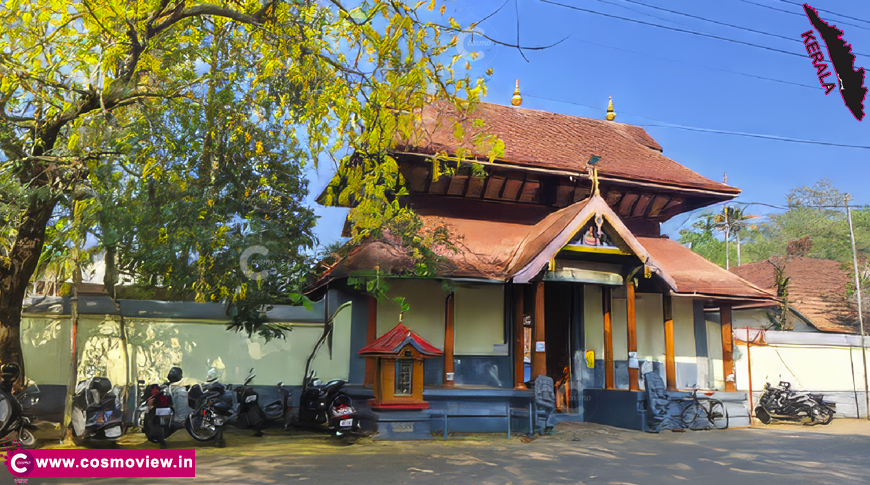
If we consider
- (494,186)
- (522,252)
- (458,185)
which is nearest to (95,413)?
(522,252)

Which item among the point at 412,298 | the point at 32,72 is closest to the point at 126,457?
the point at 32,72

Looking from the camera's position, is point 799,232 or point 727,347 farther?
point 799,232

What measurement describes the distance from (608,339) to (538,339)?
7.29ft

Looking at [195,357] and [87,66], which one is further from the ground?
[87,66]

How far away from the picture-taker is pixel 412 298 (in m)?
12.3

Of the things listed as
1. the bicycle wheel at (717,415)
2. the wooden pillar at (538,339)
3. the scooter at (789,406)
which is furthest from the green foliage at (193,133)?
the scooter at (789,406)

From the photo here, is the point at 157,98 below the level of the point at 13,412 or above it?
above

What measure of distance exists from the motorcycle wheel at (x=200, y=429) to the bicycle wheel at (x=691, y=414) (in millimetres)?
8951

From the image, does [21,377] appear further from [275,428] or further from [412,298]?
[412,298]

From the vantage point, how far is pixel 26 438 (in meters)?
8.58

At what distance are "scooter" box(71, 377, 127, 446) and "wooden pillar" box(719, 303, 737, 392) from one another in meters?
12.0

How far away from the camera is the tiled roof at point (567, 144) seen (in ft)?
43.8

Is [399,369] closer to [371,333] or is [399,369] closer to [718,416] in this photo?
[371,333]

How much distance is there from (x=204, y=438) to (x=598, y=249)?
7582mm
